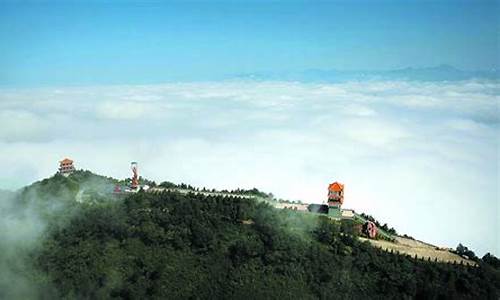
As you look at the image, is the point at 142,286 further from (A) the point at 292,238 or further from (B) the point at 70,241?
(A) the point at 292,238

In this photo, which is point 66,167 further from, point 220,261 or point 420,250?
point 420,250

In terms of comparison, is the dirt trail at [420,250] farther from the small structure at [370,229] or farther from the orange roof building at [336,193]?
the orange roof building at [336,193]

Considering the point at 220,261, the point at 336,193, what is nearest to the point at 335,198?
the point at 336,193

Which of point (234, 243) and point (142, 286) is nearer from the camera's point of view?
point (142, 286)

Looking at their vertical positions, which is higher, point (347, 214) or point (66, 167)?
point (66, 167)

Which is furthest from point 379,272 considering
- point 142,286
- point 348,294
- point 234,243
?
point 142,286

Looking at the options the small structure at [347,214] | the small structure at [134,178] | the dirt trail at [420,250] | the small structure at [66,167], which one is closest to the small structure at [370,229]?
the dirt trail at [420,250]

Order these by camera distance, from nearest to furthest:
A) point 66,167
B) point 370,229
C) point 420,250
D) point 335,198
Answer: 1. point 420,250
2. point 370,229
3. point 335,198
4. point 66,167
